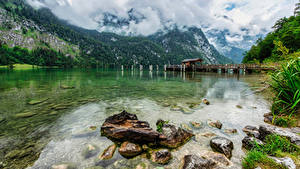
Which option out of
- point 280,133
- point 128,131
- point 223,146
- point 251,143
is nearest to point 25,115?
point 128,131

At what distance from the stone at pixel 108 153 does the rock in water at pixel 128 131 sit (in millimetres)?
566

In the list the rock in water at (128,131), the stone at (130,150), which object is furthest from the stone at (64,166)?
the rock in water at (128,131)

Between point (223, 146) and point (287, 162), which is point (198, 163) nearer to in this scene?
point (223, 146)

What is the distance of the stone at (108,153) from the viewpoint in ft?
13.7

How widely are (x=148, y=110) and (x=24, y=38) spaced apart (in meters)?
238

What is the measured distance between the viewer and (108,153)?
14.1 feet

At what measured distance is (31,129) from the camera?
19.6 ft

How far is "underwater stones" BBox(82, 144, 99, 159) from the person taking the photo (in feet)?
14.2

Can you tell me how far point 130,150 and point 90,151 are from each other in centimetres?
145

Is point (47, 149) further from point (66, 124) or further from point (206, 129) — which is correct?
point (206, 129)

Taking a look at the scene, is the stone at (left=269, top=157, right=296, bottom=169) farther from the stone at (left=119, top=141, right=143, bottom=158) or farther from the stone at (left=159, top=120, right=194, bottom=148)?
the stone at (left=119, top=141, right=143, bottom=158)

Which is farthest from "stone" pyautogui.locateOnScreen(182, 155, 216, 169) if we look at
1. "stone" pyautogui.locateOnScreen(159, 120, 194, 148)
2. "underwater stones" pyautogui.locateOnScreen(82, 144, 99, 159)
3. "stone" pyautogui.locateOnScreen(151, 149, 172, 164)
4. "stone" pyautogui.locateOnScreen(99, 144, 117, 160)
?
"underwater stones" pyautogui.locateOnScreen(82, 144, 99, 159)

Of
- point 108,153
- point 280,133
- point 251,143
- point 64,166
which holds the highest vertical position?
point 280,133

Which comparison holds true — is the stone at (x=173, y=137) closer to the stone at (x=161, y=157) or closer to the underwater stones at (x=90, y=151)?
the stone at (x=161, y=157)
